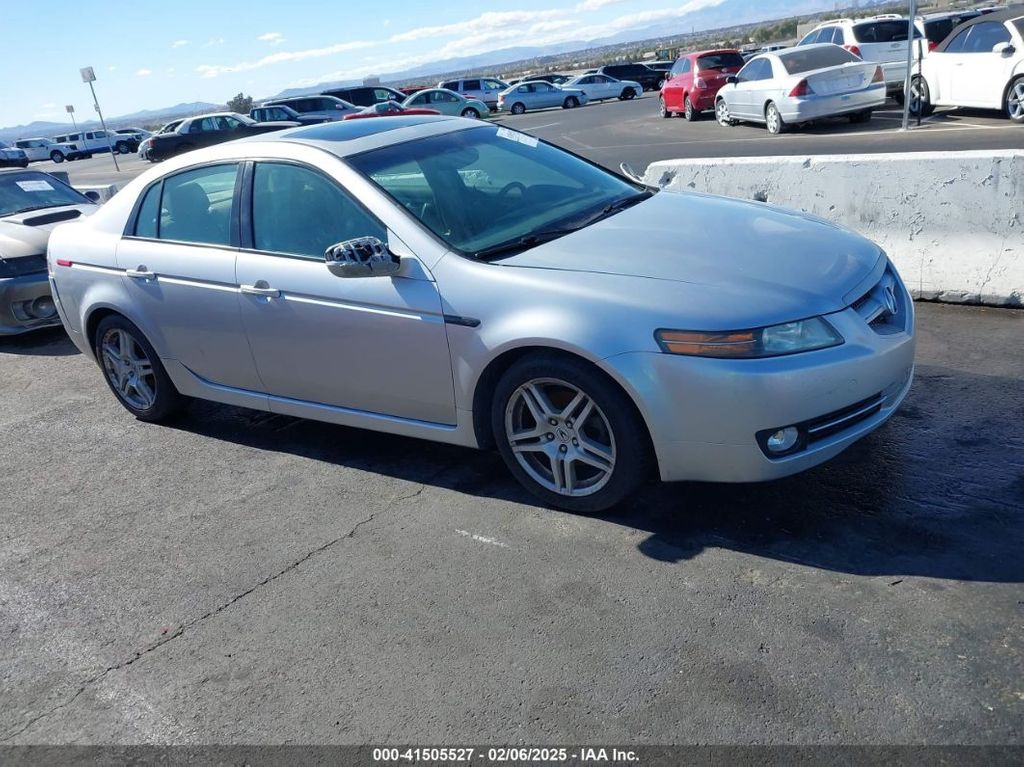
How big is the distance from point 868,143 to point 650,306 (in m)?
11.7

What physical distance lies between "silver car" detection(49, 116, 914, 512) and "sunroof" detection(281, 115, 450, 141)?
3 centimetres

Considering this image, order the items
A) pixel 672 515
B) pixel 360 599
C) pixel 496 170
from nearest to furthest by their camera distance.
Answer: pixel 360 599
pixel 672 515
pixel 496 170

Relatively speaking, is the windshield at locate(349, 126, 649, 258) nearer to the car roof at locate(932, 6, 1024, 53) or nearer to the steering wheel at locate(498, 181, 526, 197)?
the steering wheel at locate(498, 181, 526, 197)

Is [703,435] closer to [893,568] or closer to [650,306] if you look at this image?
[650,306]

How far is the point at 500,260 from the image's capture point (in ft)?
13.1

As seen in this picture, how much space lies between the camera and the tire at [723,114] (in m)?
19.4

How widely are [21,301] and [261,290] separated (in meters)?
4.69

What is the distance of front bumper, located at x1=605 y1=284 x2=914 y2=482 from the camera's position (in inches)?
134

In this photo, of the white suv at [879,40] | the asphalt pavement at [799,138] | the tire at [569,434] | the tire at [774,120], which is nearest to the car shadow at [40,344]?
the tire at [569,434]

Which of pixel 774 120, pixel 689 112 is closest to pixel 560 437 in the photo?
pixel 774 120

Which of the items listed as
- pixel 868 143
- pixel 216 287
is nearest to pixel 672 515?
pixel 216 287

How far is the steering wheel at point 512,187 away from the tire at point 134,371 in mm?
2308

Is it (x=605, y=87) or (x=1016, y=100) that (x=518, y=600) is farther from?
(x=605, y=87)

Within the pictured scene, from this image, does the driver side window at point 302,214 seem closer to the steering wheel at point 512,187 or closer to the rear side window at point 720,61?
the steering wheel at point 512,187
